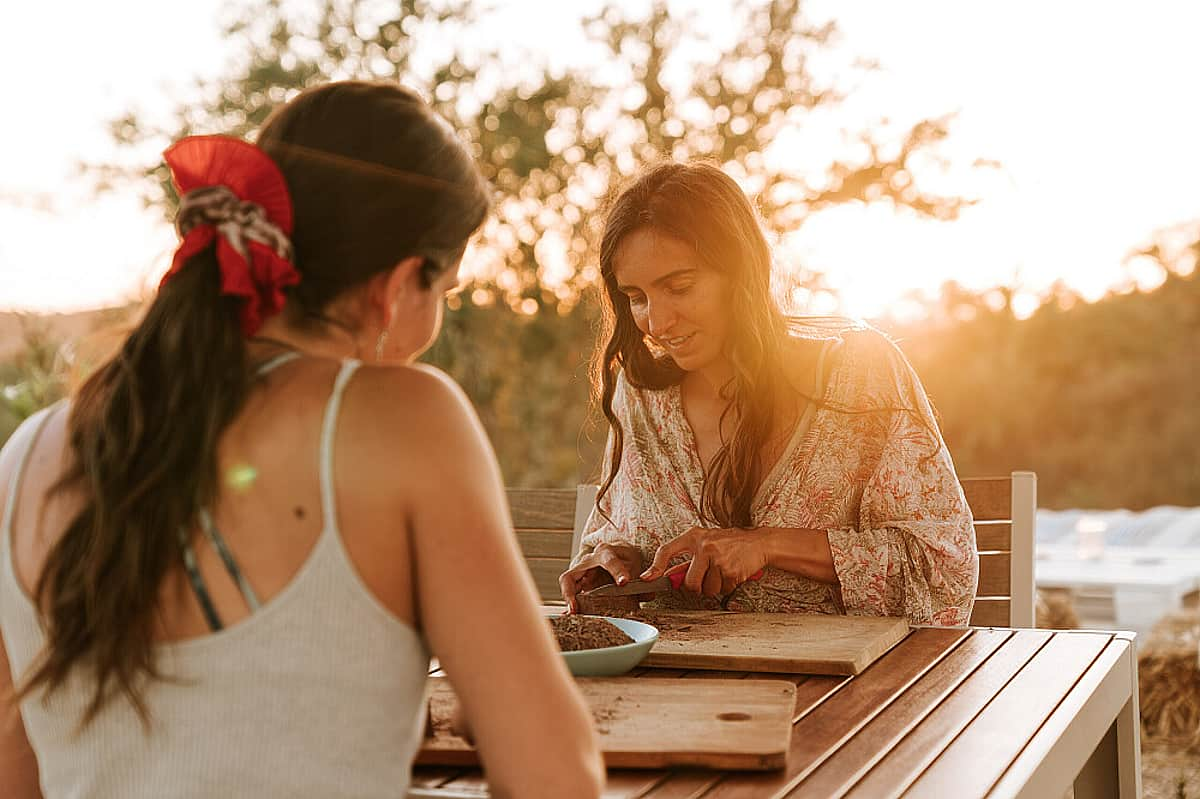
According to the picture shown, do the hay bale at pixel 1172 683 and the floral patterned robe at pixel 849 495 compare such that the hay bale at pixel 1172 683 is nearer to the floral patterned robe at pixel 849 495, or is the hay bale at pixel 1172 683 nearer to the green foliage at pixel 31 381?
the floral patterned robe at pixel 849 495

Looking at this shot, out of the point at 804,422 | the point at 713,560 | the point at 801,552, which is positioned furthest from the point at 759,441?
the point at 713,560

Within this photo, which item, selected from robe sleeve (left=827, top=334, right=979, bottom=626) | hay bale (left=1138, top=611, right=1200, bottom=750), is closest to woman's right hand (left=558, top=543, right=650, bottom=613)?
robe sleeve (left=827, top=334, right=979, bottom=626)

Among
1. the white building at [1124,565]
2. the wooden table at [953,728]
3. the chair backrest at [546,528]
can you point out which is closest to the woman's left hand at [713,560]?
the wooden table at [953,728]

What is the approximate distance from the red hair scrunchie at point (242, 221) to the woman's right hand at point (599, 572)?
1137 mm

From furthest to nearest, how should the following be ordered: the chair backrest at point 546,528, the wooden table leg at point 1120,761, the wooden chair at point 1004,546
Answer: the chair backrest at point 546,528 → the wooden chair at point 1004,546 → the wooden table leg at point 1120,761

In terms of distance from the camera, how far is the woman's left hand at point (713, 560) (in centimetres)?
199

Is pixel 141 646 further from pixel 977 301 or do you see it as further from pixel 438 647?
pixel 977 301

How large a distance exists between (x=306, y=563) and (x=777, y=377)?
62.8 inches

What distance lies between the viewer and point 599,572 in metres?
2.19

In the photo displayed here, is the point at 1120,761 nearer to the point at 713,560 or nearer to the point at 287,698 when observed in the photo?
the point at 713,560

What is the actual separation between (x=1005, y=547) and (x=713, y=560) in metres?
0.84

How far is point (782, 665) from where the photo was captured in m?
1.62

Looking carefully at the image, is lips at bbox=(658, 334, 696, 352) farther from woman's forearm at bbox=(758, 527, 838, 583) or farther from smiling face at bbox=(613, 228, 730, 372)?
woman's forearm at bbox=(758, 527, 838, 583)

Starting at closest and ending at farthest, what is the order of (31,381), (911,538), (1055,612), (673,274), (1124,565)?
(911,538) → (673,274) → (1055,612) → (1124,565) → (31,381)
